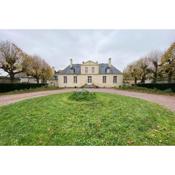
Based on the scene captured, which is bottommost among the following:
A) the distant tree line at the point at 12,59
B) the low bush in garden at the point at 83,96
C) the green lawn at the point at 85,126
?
the green lawn at the point at 85,126

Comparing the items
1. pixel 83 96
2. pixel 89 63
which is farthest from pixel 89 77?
pixel 83 96

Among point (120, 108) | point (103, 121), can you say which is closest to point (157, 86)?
point (120, 108)

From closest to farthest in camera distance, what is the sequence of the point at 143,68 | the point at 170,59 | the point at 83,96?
the point at 83,96 → the point at 170,59 → the point at 143,68

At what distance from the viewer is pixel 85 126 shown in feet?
16.1

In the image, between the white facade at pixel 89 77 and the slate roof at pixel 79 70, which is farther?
the slate roof at pixel 79 70

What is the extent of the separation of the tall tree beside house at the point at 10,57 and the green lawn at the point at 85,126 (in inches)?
693

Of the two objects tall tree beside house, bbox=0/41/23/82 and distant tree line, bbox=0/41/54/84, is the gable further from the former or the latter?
tall tree beside house, bbox=0/41/23/82

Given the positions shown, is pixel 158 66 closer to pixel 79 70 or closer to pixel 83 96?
pixel 79 70

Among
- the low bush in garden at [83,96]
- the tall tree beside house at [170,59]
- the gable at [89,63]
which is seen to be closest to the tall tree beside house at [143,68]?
the gable at [89,63]

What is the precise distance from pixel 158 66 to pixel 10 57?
21.7 metres

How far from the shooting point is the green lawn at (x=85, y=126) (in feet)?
13.6

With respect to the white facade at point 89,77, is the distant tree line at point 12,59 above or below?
above

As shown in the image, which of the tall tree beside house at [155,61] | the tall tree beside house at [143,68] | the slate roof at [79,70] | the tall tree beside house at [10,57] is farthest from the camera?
the slate roof at [79,70]

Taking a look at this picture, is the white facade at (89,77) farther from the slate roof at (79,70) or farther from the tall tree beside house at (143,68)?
the tall tree beside house at (143,68)
